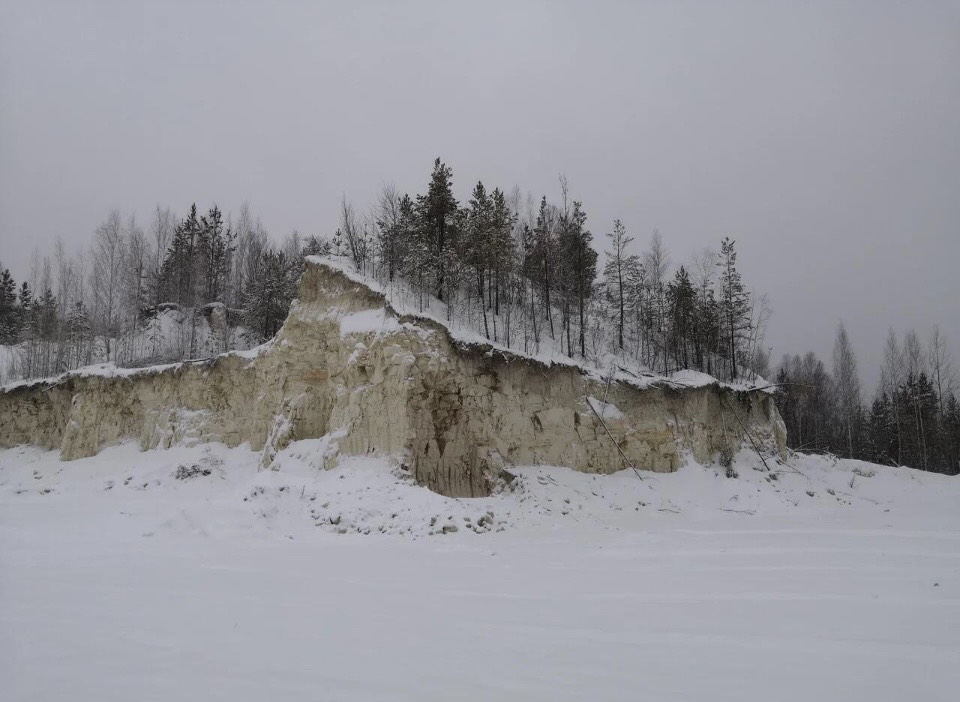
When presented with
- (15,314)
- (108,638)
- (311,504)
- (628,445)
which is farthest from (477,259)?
(15,314)

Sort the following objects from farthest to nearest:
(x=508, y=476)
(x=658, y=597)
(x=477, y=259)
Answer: (x=477, y=259) → (x=508, y=476) → (x=658, y=597)

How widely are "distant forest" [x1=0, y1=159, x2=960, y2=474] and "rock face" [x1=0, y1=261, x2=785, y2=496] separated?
11.9 ft

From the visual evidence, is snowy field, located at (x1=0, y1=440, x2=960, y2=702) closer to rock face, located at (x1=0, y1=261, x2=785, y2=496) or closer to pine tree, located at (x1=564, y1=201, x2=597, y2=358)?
rock face, located at (x1=0, y1=261, x2=785, y2=496)

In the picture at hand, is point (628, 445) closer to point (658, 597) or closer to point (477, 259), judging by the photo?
point (477, 259)

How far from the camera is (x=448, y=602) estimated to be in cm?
643

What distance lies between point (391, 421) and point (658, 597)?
38.5 feet

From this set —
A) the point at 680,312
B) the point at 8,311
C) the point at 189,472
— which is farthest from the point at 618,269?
the point at 8,311

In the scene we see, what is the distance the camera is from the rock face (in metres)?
17.5

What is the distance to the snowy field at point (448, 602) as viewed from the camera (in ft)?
12.3

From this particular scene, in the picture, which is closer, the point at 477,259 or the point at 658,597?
the point at 658,597

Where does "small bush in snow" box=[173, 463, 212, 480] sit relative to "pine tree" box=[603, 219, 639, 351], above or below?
below

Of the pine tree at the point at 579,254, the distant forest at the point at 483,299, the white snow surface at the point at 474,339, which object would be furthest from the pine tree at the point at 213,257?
the pine tree at the point at 579,254

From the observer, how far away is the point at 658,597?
6695 millimetres

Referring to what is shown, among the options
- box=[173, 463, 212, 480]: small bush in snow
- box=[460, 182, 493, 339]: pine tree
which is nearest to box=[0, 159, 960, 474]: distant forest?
box=[460, 182, 493, 339]: pine tree
